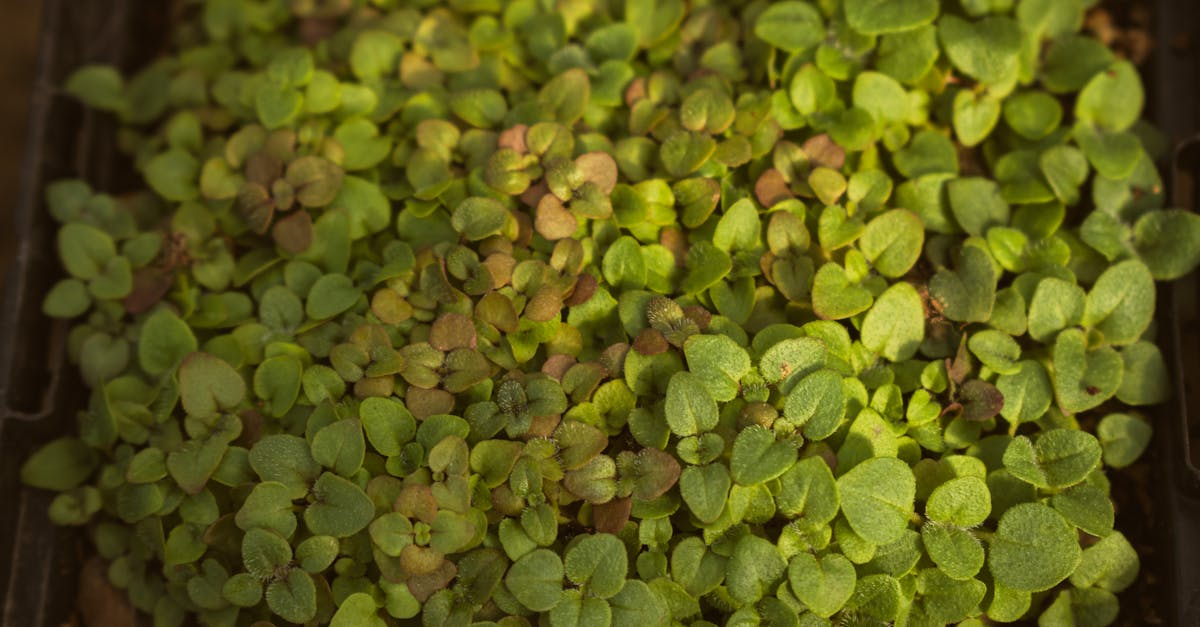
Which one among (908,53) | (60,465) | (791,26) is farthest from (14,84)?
(908,53)

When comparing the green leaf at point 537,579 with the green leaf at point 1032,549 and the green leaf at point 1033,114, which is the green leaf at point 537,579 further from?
the green leaf at point 1033,114

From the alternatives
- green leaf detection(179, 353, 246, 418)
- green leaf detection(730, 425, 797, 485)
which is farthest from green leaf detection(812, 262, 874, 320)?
green leaf detection(179, 353, 246, 418)

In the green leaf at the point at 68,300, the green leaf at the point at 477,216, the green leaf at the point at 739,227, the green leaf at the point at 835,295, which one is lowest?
the green leaf at the point at 68,300

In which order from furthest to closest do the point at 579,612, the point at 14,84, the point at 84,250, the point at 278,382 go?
the point at 14,84 < the point at 84,250 < the point at 278,382 < the point at 579,612

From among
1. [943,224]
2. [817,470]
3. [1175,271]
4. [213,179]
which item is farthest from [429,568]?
[1175,271]

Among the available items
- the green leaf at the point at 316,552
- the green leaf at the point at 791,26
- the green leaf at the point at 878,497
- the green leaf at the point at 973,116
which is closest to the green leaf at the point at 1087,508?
the green leaf at the point at 878,497

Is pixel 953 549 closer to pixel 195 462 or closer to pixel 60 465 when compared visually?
pixel 195 462

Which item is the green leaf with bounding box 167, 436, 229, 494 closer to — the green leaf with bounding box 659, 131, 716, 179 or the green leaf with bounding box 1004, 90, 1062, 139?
the green leaf with bounding box 659, 131, 716, 179
